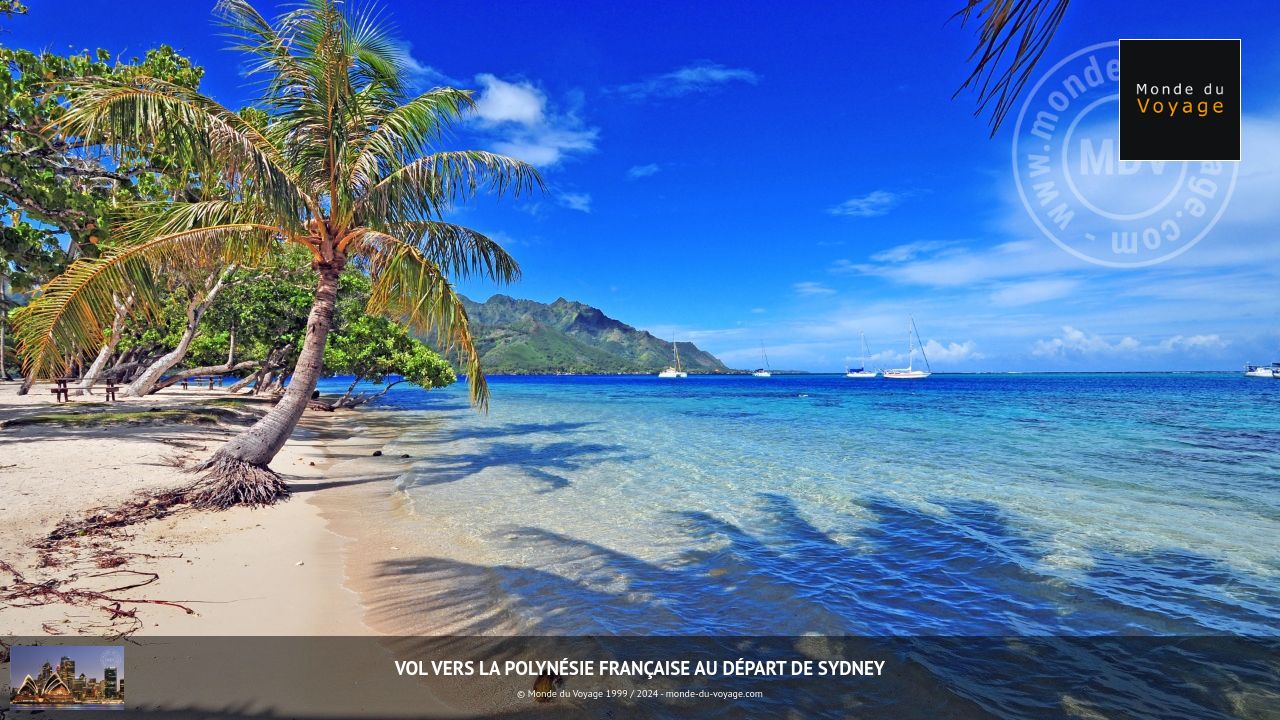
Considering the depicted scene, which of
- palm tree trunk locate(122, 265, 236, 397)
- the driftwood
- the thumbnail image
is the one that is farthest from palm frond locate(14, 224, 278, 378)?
the driftwood

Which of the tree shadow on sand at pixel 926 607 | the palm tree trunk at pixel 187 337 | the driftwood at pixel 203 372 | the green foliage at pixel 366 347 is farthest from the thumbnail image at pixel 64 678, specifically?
the driftwood at pixel 203 372

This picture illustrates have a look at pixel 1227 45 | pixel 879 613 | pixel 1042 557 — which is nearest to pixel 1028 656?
pixel 879 613

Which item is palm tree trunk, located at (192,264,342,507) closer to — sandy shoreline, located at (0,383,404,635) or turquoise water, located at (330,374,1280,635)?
sandy shoreline, located at (0,383,404,635)

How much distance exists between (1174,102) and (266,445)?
13.2 meters

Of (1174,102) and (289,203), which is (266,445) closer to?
(289,203)

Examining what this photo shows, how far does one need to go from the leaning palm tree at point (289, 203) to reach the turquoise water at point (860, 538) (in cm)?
324

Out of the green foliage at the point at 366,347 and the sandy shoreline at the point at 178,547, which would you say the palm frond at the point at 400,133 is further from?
the green foliage at the point at 366,347

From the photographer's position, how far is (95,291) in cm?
757

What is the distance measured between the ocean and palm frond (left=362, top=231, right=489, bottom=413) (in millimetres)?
2808

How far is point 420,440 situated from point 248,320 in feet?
46.3

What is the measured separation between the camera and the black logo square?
533 cm

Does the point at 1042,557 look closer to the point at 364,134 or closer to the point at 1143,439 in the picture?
the point at 364,134

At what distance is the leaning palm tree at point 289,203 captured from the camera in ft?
24.5

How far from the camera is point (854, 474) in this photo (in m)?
13.1
